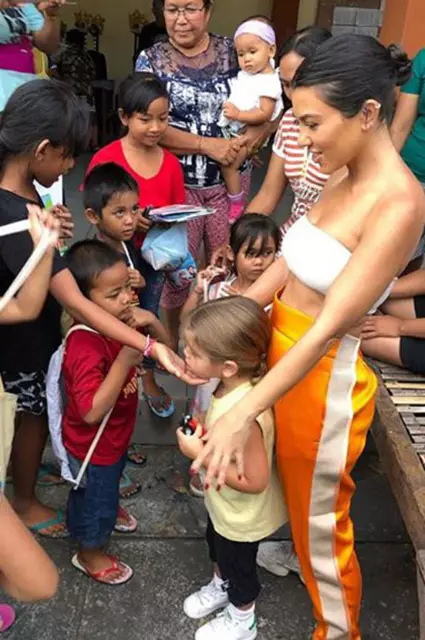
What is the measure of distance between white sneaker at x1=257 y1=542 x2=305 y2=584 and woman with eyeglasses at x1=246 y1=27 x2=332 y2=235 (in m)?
1.30

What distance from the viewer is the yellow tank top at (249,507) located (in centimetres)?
209

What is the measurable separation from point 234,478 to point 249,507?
0.84 ft

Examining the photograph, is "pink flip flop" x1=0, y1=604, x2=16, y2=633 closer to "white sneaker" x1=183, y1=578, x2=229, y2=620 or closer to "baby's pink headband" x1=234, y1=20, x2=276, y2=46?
"white sneaker" x1=183, y1=578, x2=229, y2=620

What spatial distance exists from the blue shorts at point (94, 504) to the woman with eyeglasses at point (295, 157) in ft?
4.02

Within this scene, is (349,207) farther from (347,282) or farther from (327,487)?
(327,487)

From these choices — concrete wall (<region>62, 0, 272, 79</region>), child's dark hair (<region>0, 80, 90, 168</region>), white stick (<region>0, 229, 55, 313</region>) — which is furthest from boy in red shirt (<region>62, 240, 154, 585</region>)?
concrete wall (<region>62, 0, 272, 79</region>)

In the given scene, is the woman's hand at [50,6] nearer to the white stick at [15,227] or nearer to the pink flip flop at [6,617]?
the white stick at [15,227]

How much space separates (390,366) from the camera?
286 centimetres

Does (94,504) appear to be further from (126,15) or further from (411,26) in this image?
(126,15)

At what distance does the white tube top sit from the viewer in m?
1.76

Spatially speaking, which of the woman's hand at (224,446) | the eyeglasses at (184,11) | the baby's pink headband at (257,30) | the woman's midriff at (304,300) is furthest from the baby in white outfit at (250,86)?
the woman's hand at (224,446)

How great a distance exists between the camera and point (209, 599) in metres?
2.45

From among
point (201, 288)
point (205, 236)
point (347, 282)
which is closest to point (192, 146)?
point (205, 236)

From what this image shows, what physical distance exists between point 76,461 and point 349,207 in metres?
1.25
